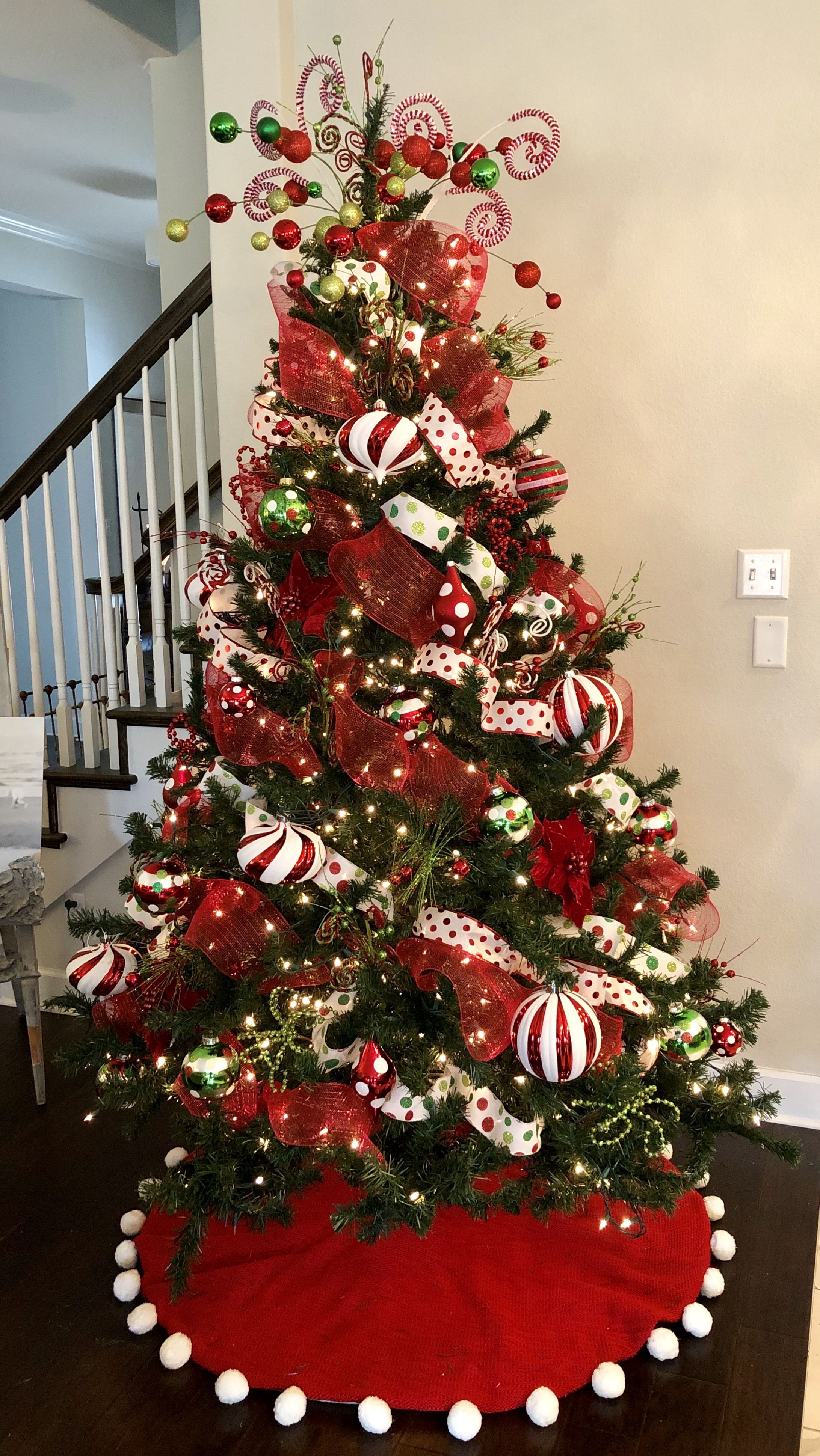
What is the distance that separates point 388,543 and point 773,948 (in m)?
1.22

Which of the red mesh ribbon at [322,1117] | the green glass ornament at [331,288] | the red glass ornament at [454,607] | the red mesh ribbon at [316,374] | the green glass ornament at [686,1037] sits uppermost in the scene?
the green glass ornament at [331,288]

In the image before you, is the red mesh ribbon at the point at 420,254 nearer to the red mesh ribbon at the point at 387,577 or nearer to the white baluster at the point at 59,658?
the red mesh ribbon at the point at 387,577

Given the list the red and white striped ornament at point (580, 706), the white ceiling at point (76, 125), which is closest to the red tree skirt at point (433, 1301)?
the red and white striped ornament at point (580, 706)

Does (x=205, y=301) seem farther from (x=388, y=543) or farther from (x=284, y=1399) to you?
(x=284, y=1399)

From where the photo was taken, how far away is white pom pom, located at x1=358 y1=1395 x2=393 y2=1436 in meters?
1.33

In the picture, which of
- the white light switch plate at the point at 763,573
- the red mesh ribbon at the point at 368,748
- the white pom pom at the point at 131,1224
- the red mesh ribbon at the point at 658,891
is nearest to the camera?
the red mesh ribbon at the point at 368,748

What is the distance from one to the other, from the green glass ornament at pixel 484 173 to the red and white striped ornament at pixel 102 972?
1289mm

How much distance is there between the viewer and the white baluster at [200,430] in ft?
7.31

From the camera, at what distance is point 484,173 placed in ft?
4.81

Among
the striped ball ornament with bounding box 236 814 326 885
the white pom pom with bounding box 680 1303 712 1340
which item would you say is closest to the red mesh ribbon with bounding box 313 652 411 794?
the striped ball ornament with bounding box 236 814 326 885

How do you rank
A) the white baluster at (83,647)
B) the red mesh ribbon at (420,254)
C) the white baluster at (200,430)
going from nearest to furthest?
the red mesh ribbon at (420,254) → the white baluster at (200,430) → the white baluster at (83,647)

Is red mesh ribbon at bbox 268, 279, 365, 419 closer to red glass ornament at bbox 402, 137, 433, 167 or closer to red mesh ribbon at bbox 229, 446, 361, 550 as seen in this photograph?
red mesh ribbon at bbox 229, 446, 361, 550

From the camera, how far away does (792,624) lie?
1926 mm

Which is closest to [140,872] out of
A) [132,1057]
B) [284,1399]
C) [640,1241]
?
[132,1057]
